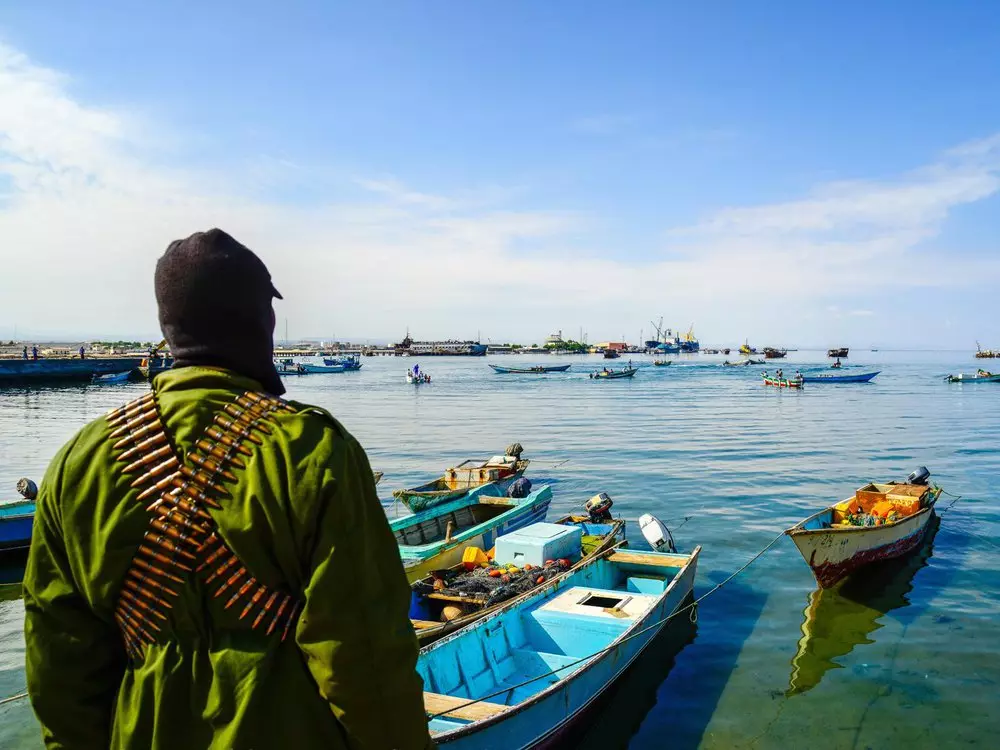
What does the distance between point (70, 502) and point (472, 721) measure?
599cm

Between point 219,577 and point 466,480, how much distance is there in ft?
63.9

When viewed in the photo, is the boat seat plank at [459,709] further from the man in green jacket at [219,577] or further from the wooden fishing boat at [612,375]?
the wooden fishing boat at [612,375]

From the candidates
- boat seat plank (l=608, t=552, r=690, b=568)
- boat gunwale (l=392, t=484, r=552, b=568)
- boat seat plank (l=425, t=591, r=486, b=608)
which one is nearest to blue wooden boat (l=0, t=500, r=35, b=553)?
boat gunwale (l=392, t=484, r=552, b=568)

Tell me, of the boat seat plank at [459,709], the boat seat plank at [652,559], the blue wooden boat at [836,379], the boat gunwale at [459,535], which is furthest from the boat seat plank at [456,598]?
the blue wooden boat at [836,379]

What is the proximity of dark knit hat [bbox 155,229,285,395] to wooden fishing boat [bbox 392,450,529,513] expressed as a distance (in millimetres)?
15792

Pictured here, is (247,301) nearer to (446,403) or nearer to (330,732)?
(330,732)

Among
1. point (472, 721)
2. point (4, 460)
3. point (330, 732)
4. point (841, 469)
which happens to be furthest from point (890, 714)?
point (4, 460)

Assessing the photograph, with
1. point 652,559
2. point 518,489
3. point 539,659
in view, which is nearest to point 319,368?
point 518,489

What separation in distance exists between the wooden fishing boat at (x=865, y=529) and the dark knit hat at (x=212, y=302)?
12221 mm

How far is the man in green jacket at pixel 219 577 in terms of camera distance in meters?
1.75

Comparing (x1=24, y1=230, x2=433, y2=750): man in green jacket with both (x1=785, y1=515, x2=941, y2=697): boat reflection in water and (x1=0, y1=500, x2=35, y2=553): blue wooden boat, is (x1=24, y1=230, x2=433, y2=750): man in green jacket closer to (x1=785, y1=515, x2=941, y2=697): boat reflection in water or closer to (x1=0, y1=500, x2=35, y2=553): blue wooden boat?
(x1=785, y1=515, x2=941, y2=697): boat reflection in water

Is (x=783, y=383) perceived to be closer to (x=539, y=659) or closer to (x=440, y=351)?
(x=539, y=659)

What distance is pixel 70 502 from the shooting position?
190cm

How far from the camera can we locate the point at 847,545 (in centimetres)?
1355
